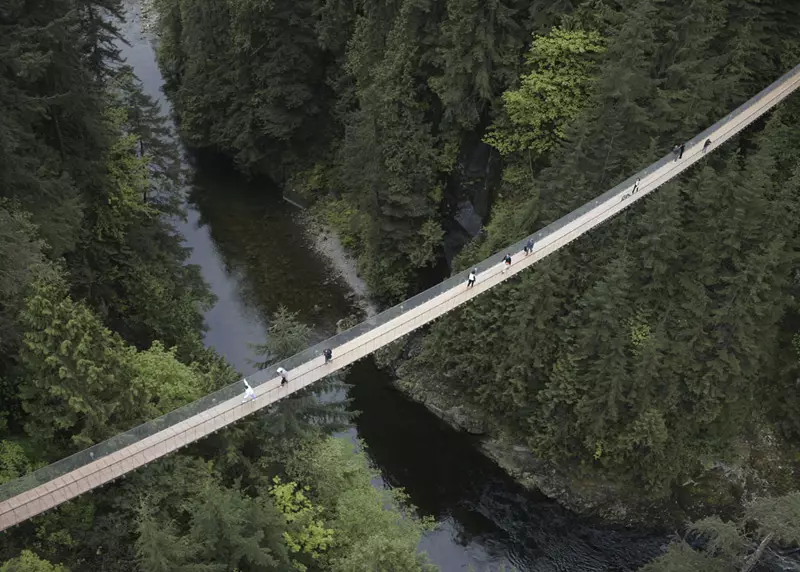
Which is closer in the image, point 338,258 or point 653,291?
point 653,291

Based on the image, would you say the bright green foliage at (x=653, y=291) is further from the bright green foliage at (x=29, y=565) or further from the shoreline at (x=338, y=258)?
the bright green foliage at (x=29, y=565)

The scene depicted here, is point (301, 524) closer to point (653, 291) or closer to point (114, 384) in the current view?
point (114, 384)

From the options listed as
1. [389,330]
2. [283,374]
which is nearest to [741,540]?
[389,330]

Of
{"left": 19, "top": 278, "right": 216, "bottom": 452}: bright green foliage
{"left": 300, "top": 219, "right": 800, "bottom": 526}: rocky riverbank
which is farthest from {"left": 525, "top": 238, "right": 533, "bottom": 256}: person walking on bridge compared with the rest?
{"left": 19, "top": 278, "right": 216, "bottom": 452}: bright green foliage

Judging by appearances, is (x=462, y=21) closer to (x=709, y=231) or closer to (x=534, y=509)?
(x=709, y=231)

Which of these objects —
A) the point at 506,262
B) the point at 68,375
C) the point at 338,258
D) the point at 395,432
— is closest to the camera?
the point at 68,375

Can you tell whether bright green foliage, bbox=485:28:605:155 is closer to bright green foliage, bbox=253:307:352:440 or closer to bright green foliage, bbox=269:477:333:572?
bright green foliage, bbox=253:307:352:440

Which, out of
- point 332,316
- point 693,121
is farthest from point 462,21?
point 332,316
